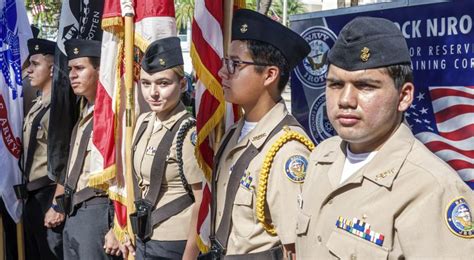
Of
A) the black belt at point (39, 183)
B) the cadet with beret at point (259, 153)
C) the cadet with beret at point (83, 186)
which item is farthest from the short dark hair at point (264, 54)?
the black belt at point (39, 183)

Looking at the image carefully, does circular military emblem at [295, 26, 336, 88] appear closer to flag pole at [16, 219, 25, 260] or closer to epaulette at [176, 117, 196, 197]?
epaulette at [176, 117, 196, 197]

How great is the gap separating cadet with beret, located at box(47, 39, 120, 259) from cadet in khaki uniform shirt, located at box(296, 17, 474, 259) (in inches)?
88.7

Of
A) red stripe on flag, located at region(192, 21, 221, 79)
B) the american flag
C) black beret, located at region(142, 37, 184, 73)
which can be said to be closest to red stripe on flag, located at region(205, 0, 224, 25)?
red stripe on flag, located at region(192, 21, 221, 79)

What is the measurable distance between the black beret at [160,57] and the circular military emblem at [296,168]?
1229 millimetres

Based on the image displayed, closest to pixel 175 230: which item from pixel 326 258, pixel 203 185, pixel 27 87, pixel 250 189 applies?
pixel 203 185

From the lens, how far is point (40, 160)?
15.7 ft

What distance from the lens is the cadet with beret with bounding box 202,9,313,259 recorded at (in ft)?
7.91

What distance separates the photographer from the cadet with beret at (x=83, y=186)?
155 inches

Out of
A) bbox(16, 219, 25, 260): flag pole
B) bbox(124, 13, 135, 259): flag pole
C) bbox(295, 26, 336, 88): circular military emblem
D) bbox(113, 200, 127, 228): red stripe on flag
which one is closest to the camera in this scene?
bbox(295, 26, 336, 88): circular military emblem

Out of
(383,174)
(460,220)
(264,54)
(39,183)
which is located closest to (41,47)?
(39,183)

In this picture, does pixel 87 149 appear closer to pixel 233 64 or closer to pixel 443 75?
pixel 233 64

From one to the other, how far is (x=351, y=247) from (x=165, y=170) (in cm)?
170

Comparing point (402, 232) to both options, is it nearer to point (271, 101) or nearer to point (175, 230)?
point (271, 101)

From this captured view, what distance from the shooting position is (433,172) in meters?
1.65
